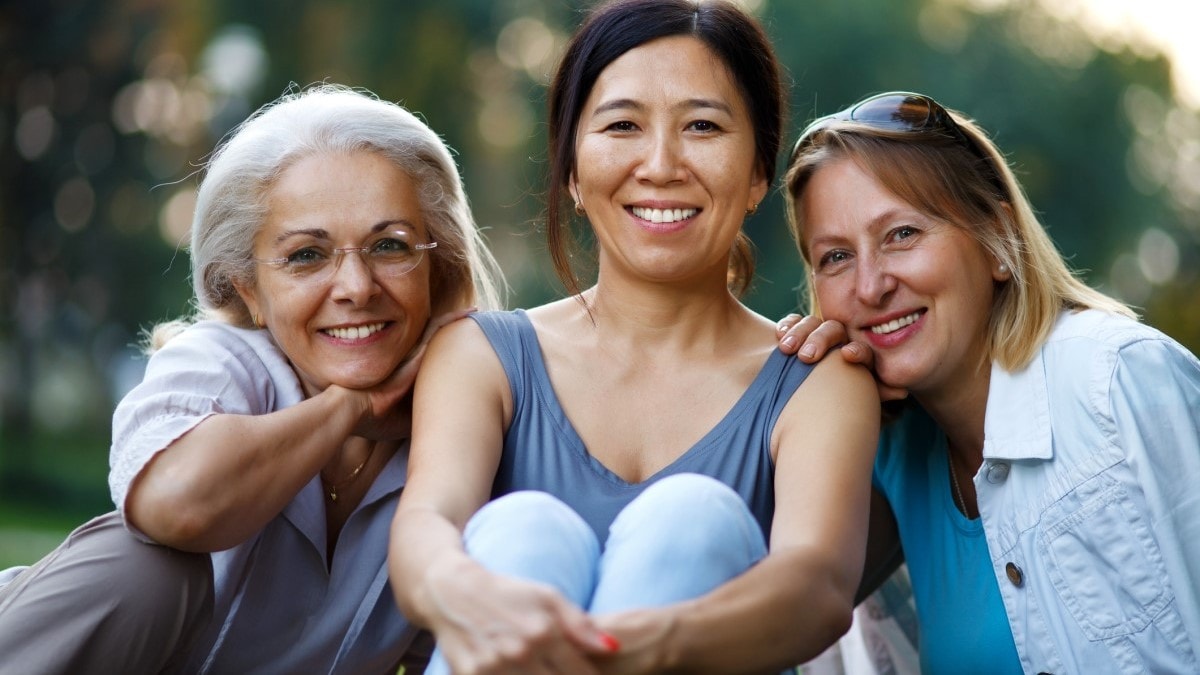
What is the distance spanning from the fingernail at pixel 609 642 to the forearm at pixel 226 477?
1.03 m

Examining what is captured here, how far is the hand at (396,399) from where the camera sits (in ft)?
10.00

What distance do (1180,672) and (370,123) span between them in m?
2.19

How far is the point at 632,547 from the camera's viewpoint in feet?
7.37

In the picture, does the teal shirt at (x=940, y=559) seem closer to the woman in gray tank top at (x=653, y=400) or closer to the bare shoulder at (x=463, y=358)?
the woman in gray tank top at (x=653, y=400)

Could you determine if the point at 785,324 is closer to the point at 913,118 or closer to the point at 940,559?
the point at 913,118

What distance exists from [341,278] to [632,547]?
1.13 m

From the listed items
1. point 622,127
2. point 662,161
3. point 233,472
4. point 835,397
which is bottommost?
point 835,397

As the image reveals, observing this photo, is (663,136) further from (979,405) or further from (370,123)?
(979,405)

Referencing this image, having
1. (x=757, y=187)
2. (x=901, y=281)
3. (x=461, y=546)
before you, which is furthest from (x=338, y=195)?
(x=901, y=281)

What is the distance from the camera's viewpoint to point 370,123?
10.4 feet

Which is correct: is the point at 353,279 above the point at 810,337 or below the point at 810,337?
above

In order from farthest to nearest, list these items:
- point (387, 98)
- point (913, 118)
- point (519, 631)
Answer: point (387, 98) < point (913, 118) < point (519, 631)

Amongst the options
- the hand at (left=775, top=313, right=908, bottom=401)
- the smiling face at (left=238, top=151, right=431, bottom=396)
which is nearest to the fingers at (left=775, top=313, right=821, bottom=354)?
the hand at (left=775, top=313, right=908, bottom=401)

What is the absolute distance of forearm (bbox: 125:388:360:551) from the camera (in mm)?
2703
